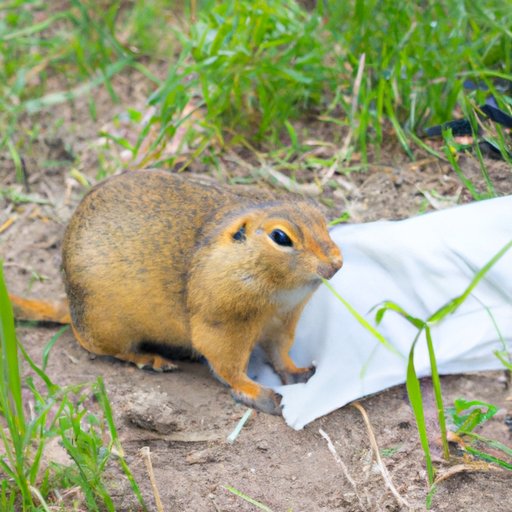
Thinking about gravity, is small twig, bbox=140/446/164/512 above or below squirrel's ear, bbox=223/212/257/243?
below

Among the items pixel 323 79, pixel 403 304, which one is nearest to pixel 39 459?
pixel 403 304

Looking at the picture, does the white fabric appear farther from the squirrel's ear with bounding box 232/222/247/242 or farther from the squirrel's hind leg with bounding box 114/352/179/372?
the squirrel's ear with bounding box 232/222/247/242

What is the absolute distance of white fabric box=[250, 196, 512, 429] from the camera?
135 inches

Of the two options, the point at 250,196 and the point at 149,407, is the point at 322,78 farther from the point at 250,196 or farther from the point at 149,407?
the point at 149,407

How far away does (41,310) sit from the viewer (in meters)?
4.11

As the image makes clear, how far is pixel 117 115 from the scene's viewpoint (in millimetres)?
5387

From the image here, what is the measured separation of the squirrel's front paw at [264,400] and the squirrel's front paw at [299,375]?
0.57ft

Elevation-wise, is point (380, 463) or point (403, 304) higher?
point (403, 304)

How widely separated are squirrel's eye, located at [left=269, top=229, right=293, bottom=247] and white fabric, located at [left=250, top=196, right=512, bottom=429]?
2.13 feet

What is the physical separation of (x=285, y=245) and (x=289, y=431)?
31.1 inches

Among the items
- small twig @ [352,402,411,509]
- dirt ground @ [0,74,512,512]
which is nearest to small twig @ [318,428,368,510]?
dirt ground @ [0,74,512,512]

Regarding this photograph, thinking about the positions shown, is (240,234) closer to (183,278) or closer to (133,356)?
(183,278)

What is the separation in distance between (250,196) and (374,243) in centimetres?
61

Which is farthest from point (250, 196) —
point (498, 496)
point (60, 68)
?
point (60, 68)
